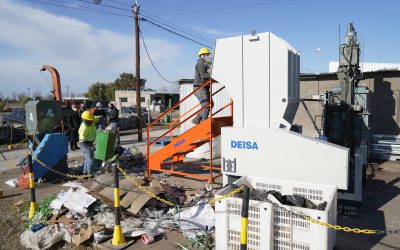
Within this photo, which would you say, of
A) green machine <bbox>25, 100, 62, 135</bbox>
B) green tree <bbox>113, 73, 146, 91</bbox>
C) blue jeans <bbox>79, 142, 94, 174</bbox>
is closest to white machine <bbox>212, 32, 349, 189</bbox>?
blue jeans <bbox>79, 142, 94, 174</bbox>

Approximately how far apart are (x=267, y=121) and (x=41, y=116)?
7.35m

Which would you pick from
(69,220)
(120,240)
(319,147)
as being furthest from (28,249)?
(319,147)

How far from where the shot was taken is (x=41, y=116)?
9883 mm

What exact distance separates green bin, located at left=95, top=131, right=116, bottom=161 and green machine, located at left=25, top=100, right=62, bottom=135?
177 centimetres

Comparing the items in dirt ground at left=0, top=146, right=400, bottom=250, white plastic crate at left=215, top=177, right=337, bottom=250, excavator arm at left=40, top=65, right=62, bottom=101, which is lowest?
dirt ground at left=0, top=146, right=400, bottom=250

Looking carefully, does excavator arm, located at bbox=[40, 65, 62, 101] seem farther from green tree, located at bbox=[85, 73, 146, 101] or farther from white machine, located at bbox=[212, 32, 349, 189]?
green tree, located at bbox=[85, 73, 146, 101]

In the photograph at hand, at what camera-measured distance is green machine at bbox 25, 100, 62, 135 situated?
9781mm

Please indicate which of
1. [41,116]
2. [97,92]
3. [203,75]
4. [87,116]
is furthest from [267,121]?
[97,92]

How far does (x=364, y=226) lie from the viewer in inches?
223

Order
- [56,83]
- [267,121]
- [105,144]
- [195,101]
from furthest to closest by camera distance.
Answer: [56,83]
[195,101]
[105,144]
[267,121]

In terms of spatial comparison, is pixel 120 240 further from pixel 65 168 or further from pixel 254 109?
pixel 65 168

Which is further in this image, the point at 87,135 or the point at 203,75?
the point at 87,135

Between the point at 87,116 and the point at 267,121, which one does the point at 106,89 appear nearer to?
the point at 87,116

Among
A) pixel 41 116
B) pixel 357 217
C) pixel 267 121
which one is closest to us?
pixel 267 121
